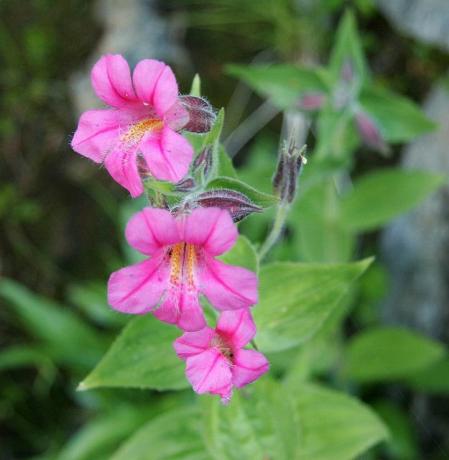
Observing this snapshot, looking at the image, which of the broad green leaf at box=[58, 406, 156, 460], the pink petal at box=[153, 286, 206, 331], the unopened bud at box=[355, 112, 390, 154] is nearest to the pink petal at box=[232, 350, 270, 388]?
the pink petal at box=[153, 286, 206, 331]

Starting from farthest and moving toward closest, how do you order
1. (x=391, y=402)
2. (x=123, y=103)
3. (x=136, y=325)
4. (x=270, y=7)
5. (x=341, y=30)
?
(x=270, y=7)
(x=391, y=402)
(x=341, y=30)
(x=136, y=325)
(x=123, y=103)

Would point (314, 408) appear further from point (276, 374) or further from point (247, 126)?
point (247, 126)

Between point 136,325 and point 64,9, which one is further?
Answer: point 64,9

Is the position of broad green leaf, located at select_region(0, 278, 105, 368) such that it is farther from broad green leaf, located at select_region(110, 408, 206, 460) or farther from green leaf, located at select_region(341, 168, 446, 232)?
green leaf, located at select_region(341, 168, 446, 232)

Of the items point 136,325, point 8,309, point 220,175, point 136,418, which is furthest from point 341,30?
point 8,309

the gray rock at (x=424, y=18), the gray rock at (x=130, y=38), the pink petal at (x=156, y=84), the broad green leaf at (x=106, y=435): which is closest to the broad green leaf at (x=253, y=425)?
the pink petal at (x=156, y=84)

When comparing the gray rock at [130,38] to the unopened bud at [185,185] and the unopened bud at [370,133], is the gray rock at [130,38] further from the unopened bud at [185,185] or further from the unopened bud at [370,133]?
the unopened bud at [185,185]

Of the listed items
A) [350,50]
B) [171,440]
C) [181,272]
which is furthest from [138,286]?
[350,50]
